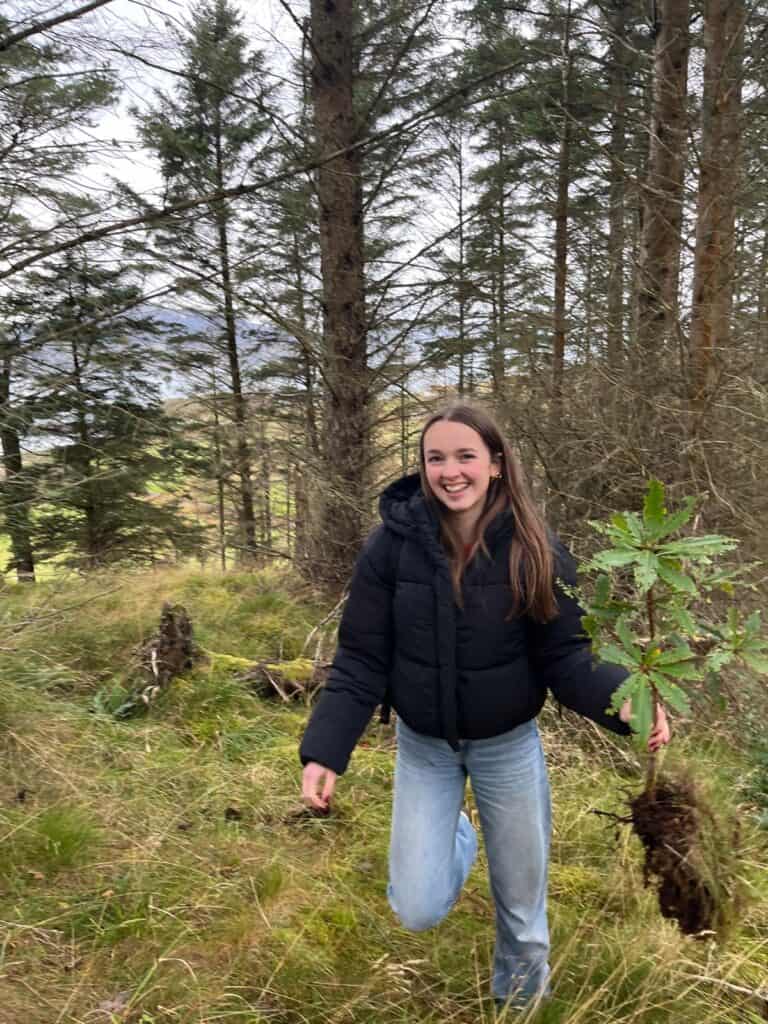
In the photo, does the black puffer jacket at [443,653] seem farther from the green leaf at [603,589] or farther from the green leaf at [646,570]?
the green leaf at [646,570]

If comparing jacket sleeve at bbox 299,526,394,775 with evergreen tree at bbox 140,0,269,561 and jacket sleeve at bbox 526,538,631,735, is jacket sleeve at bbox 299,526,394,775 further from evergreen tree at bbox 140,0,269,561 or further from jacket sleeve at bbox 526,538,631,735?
evergreen tree at bbox 140,0,269,561

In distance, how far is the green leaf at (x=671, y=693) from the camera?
4.48 feet

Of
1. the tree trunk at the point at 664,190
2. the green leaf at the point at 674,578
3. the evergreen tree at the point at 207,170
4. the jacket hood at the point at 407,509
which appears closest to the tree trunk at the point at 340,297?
the evergreen tree at the point at 207,170

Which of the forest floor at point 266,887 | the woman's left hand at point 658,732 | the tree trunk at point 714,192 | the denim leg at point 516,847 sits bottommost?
the forest floor at point 266,887

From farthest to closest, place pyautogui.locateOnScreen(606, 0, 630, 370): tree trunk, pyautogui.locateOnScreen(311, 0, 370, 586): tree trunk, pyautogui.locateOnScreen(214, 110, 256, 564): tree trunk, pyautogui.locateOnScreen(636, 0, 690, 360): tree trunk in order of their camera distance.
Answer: pyautogui.locateOnScreen(311, 0, 370, 586): tree trunk < pyautogui.locateOnScreen(606, 0, 630, 370): tree trunk < pyautogui.locateOnScreen(636, 0, 690, 360): tree trunk < pyautogui.locateOnScreen(214, 110, 256, 564): tree trunk

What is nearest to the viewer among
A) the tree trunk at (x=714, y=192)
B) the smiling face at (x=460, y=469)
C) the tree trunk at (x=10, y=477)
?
the smiling face at (x=460, y=469)

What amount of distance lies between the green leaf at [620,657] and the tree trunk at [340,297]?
4206 millimetres

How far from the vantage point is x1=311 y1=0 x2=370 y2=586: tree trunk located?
571cm

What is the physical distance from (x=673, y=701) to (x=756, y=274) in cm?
524

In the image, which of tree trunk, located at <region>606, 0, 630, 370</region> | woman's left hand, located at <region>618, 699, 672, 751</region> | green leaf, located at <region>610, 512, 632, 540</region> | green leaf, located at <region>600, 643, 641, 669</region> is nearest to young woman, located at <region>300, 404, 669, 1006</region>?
woman's left hand, located at <region>618, 699, 672, 751</region>

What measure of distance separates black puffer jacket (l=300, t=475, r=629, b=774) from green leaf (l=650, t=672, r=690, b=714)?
31cm

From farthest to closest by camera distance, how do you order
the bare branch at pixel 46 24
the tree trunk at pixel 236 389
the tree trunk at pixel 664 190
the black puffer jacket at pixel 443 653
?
the tree trunk at pixel 664 190 → the tree trunk at pixel 236 389 → the bare branch at pixel 46 24 → the black puffer jacket at pixel 443 653

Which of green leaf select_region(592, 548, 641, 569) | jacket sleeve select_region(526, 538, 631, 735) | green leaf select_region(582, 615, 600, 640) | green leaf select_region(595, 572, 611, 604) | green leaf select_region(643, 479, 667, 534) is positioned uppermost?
green leaf select_region(643, 479, 667, 534)

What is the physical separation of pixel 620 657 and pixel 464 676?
492 mm
